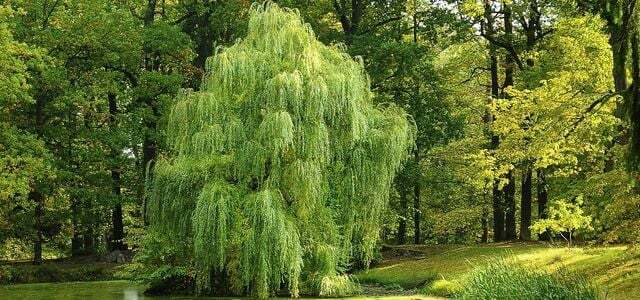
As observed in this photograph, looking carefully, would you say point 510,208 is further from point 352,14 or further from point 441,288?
point 441,288

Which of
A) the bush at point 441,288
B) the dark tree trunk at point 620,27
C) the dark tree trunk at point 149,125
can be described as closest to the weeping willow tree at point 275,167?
the bush at point 441,288

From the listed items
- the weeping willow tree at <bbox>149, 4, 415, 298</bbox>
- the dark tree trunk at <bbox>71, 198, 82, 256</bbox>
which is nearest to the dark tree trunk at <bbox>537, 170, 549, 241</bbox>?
the weeping willow tree at <bbox>149, 4, 415, 298</bbox>

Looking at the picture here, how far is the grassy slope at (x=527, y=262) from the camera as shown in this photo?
12.8 meters

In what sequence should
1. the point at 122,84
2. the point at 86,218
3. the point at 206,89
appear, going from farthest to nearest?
1. the point at 122,84
2. the point at 86,218
3. the point at 206,89

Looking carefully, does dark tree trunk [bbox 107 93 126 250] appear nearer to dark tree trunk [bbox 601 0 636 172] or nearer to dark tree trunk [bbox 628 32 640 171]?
dark tree trunk [bbox 601 0 636 172]

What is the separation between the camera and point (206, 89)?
56.7 ft

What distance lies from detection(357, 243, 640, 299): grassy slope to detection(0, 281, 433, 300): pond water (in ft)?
11.3

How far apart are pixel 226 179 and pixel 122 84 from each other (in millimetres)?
17037

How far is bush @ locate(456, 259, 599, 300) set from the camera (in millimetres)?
9891

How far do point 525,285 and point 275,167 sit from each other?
651 centimetres

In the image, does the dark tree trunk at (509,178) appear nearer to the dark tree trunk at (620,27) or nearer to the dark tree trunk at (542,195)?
the dark tree trunk at (542,195)

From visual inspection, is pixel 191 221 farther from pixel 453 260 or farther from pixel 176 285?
pixel 453 260

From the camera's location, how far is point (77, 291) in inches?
780

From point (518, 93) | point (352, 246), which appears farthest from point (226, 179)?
point (518, 93)
